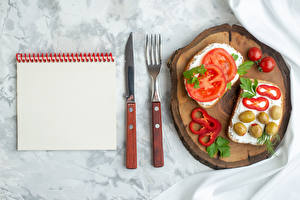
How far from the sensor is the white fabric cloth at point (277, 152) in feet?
4.34

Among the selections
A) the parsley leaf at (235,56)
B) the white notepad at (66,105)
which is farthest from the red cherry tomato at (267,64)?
the white notepad at (66,105)

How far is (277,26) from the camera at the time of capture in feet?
4.45

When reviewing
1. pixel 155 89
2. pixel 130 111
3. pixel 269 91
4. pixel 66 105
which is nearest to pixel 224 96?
pixel 269 91

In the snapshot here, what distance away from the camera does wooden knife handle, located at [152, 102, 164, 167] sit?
134cm

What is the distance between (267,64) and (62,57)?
1.14 meters

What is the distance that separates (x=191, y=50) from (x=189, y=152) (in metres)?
0.56

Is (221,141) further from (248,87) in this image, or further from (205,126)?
(248,87)

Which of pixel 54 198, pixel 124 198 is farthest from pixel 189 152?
pixel 54 198

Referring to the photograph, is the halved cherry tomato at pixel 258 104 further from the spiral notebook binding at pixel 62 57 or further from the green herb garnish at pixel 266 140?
the spiral notebook binding at pixel 62 57

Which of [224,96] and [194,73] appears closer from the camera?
[194,73]

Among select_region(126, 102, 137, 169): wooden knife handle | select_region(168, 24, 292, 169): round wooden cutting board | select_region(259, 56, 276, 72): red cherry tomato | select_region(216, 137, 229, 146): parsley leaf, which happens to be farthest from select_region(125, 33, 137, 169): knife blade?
select_region(259, 56, 276, 72): red cherry tomato

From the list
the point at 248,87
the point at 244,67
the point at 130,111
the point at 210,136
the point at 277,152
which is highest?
the point at 244,67

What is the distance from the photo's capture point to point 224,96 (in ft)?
4.40

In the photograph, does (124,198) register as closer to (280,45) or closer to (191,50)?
(191,50)
